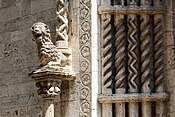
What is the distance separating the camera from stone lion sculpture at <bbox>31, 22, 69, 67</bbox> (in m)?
6.73

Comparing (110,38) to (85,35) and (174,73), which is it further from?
(174,73)

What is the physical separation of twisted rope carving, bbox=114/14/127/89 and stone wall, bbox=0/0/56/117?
967 millimetres

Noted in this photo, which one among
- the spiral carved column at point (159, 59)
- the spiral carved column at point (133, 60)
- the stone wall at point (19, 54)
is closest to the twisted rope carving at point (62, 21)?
the stone wall at point (19, 54)

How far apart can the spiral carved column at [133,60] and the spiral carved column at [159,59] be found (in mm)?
260

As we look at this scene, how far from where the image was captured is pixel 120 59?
22.8 feet

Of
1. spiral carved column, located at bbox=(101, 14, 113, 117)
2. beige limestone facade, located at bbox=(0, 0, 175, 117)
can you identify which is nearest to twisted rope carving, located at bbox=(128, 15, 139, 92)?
beige limestone facade, located at bbox=(0, 0, 175, 117)

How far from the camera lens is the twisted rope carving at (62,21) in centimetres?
698

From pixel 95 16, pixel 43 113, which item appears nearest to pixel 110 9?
pixel 95 16

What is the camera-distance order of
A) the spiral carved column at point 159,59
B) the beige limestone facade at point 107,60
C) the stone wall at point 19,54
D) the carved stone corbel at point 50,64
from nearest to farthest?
the carved stone corbel at point 50,64 < the beige limestone facade at point 107,60 < the spiral carved column at point 159,59 < the stone wall at point 19,54

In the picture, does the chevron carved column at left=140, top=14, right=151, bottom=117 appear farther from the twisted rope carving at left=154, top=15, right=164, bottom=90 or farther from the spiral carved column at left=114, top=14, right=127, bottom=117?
the spiral carved column at left=114, top=14, right=127, bottom=117

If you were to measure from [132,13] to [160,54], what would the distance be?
686 mm

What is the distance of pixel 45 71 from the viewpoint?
6633 mm

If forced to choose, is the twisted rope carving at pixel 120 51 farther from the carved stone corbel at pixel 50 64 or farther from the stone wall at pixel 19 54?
the stone wall at pixel 19 54

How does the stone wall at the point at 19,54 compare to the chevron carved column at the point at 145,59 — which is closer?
the chevron carved column at the point at 145,59
